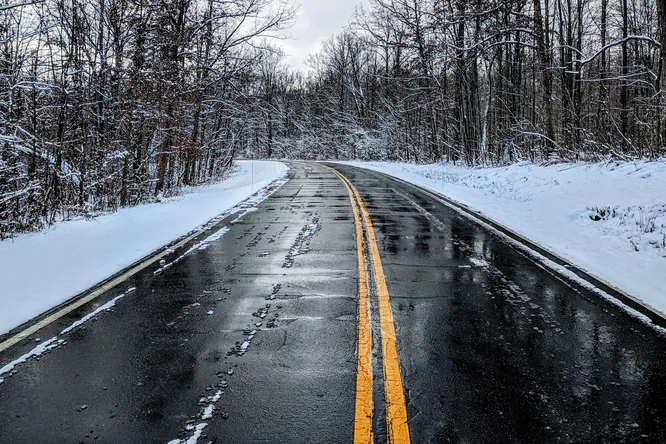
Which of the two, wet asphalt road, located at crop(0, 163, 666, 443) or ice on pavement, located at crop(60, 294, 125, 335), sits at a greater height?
ice on pavement, located at crop(60, 294, 125, 335)

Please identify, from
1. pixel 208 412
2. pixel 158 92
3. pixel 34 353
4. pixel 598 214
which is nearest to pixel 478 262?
pixel 598 214

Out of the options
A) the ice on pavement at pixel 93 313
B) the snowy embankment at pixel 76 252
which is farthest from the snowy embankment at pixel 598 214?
the snowy embankment at pixel 76 252

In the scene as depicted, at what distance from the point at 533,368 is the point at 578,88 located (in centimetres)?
2385

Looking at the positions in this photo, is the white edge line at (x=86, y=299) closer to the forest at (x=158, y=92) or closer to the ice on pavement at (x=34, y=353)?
the ice on pavement at (x=34, y=353)

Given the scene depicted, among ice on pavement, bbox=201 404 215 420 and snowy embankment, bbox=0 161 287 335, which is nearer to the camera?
ice on pavement, bbox=201 404 215 420

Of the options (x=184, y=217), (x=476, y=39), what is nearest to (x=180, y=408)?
(x=184, y=217)

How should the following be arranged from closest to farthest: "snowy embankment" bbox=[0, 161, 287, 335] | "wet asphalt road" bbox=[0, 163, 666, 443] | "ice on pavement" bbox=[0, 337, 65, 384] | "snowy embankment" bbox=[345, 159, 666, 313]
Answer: "wet asphalt road" bbox=[0, 163, 666, 443], "ice on pavement" bbox=[0, 337, 65, 384], "snowy embankment" bbox=[0, 161, 287, 335], "snowy embankment" bbox=[345, 159, 666, 313]

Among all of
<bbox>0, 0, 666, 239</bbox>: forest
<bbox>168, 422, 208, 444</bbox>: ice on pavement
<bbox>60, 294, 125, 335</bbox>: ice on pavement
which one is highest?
<bbox>0, 0, 666, 239</bbox>: forest

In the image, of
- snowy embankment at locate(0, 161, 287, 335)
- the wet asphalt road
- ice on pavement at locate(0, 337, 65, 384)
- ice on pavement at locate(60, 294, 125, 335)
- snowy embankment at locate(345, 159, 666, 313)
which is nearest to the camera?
the wet asphalt road

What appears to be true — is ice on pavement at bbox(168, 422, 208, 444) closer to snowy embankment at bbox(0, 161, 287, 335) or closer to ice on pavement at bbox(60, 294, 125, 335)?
ice on pavement at bbox(60, 294, 125, 335)

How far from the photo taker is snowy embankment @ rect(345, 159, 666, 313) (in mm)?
6766

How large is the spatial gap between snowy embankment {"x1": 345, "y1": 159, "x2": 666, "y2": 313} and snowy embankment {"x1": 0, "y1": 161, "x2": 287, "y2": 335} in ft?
22.5

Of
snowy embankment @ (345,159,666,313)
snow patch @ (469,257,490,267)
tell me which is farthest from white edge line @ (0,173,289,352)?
snowy embankment @ (345,159,666,313)

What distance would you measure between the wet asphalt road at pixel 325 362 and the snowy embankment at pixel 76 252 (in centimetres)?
66
